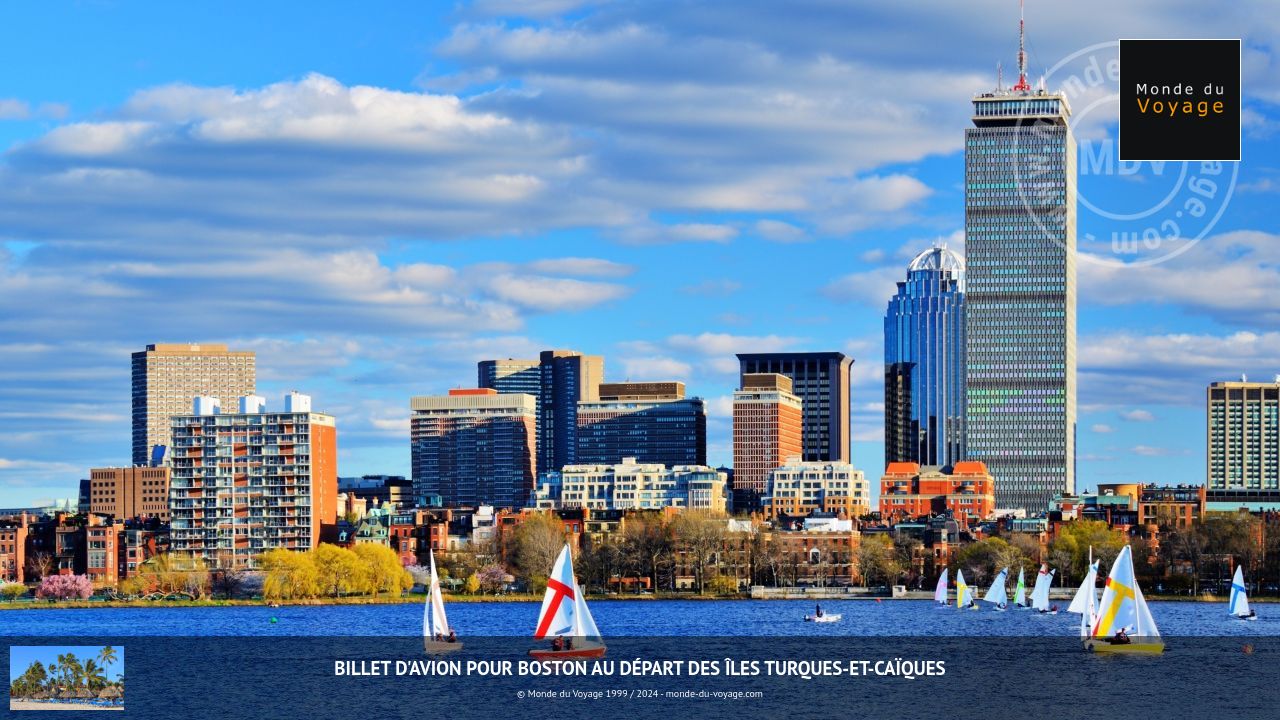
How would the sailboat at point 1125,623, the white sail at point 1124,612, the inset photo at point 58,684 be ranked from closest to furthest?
the inset photo at point 58,684, the white sail at point 1124,612, the sailboat at point 1125,623

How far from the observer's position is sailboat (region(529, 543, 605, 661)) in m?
129

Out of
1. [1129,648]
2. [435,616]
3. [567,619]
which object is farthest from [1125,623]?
[435,616]

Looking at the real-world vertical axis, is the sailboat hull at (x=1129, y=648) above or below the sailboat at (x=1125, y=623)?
below

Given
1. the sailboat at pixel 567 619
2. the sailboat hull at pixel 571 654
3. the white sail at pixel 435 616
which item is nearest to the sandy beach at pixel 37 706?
the sailboat at pixel 567 619

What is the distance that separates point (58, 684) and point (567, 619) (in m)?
31.4

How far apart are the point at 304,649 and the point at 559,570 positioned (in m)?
45.2

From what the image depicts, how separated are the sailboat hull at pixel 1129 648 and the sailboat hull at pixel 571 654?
4181cm

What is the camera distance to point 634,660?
485 feet

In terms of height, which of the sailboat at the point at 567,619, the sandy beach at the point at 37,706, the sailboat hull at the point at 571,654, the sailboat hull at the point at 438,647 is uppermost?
the sailboat at the point at 567,619

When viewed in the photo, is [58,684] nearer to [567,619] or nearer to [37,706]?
[37,706]

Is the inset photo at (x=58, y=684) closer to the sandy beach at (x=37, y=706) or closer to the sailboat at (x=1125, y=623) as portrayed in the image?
the sandy beach at (x=37, y=706)

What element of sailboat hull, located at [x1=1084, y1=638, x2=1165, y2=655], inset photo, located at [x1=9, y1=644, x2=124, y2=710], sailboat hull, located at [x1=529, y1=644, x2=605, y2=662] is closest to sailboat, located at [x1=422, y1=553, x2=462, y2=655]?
sailboat hull, located at [x1=529, y1=644, x2=605, y2=662]

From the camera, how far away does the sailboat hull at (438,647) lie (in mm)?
153375

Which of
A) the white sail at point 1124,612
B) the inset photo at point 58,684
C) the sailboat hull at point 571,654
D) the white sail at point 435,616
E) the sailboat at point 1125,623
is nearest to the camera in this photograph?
the inset photo at point 58,684
